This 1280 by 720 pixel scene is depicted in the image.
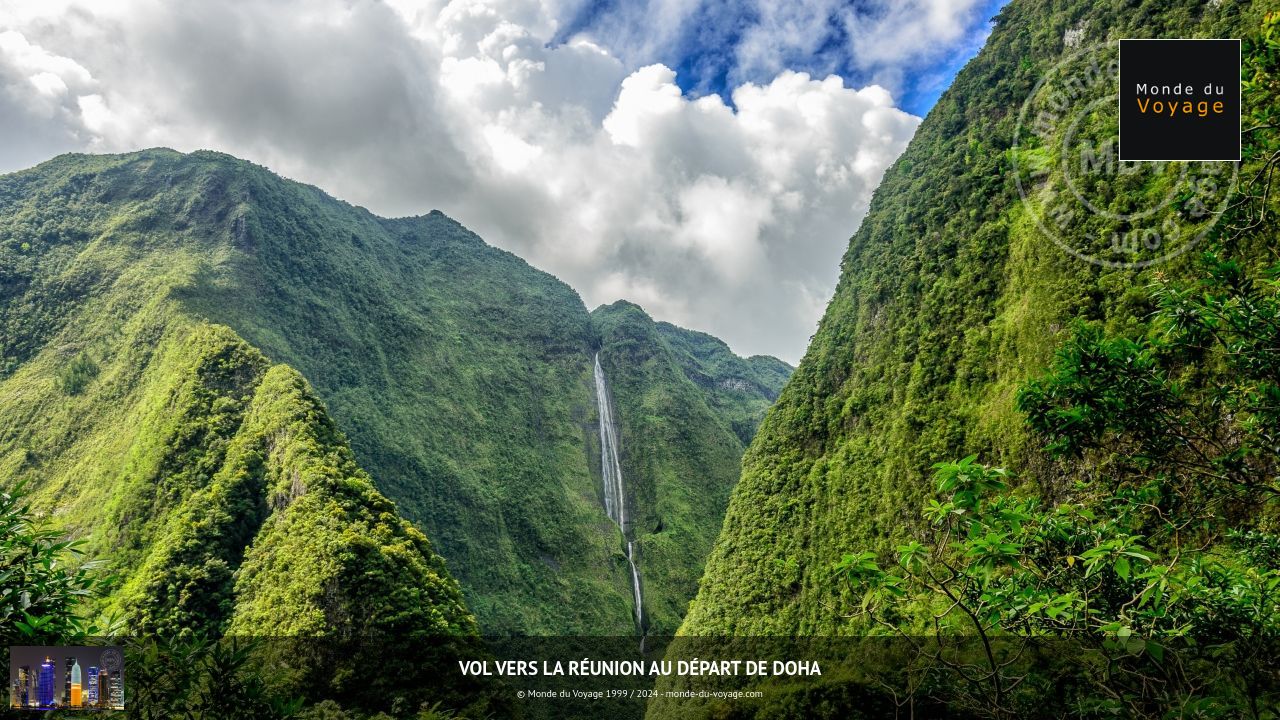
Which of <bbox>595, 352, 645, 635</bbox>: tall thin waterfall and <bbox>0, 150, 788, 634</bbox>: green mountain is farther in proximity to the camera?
<bbox>595, 352, 645, 635</bbox>: tall thin waterfall

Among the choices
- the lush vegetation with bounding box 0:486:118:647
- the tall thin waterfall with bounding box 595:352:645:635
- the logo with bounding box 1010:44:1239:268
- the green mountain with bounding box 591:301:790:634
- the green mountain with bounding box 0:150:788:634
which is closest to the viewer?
the lush vegetation with bounding box 0:486:118:647

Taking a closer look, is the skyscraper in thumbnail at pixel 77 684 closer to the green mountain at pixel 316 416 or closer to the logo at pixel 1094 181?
the logo at pixel 1094 181

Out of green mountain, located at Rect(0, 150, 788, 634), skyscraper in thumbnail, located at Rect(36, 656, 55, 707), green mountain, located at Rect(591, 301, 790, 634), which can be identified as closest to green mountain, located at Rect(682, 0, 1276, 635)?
skyscraper in thumbnail, located at Rect(36, 656, 55, 707)

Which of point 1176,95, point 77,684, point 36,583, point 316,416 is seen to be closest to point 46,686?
point 77,684

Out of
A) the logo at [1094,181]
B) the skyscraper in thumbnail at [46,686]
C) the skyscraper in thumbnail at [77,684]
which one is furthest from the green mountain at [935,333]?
the skyscraper in thumbnail at [46,686]

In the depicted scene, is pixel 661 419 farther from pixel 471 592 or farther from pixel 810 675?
pixel 810 675

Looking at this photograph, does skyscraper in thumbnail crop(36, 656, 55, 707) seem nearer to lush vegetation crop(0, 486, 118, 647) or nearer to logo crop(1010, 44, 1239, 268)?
lush vegetation crop(0, 486, 118, 647)
